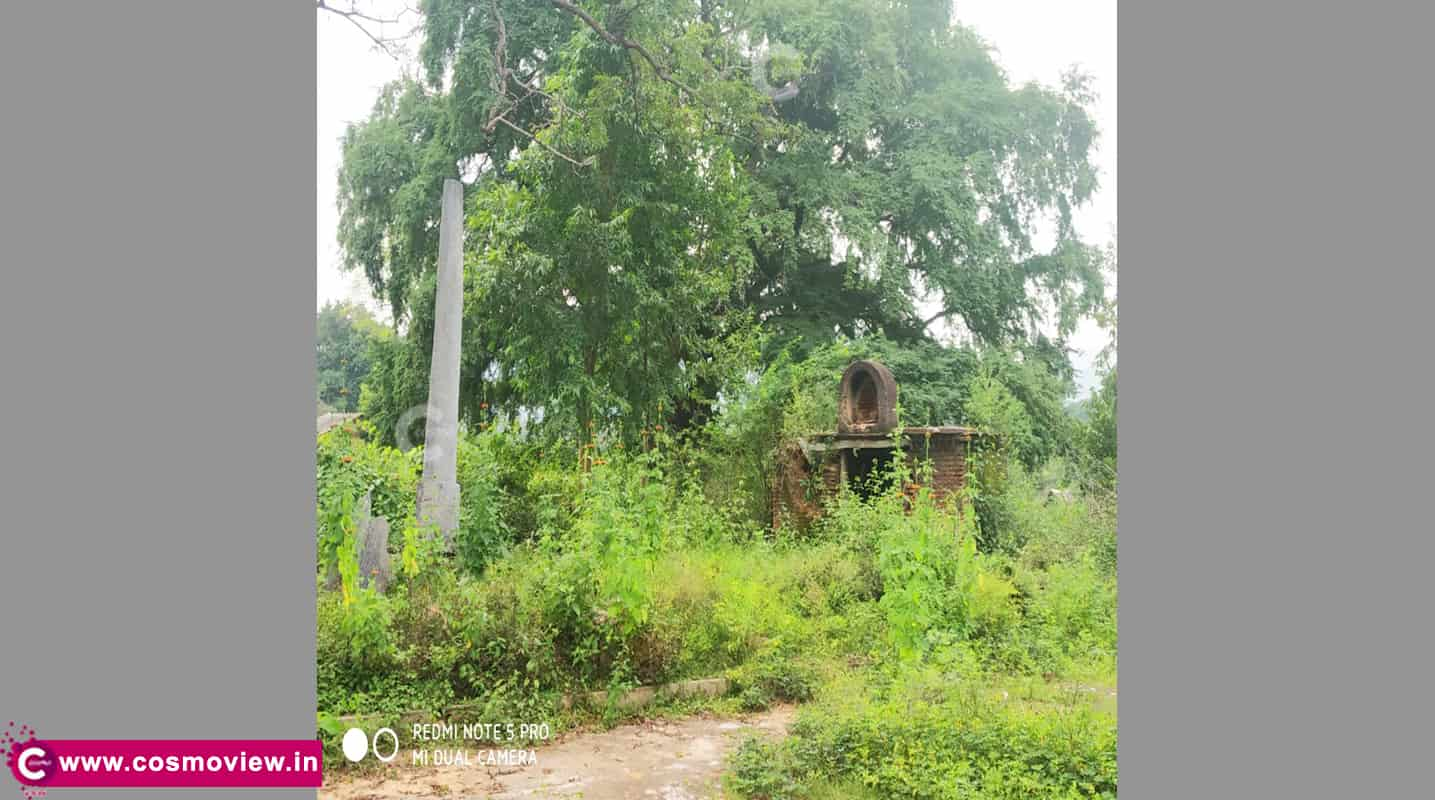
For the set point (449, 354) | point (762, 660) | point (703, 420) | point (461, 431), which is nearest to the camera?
point (762, 660)

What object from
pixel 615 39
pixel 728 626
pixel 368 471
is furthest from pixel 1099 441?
pixel 368 471

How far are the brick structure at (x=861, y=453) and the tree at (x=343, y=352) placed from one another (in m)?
5.10

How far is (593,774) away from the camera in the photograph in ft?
15.3

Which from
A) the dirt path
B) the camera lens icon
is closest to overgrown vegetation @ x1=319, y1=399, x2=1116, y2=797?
the camera lens icon

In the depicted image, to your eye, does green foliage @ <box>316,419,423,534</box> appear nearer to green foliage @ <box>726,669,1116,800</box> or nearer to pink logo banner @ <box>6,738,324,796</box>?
pink logo banner @ <box>6,738,324,796</box>

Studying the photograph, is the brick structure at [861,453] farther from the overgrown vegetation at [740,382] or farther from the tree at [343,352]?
the tree at [343,352]

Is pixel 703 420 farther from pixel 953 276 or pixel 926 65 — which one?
pixel 926 65

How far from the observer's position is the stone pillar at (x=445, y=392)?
259 inches

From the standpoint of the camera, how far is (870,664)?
6395 millimetres

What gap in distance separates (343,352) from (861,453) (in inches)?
234

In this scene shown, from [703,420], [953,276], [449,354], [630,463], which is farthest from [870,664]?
[953,276]

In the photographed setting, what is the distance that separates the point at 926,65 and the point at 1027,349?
3.95 meters

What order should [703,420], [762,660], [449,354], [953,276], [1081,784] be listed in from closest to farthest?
[1081,784] → [762,660] → [449,354] → [703,420] → [953,276]

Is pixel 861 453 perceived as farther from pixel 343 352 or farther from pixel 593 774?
pixel 593 774
